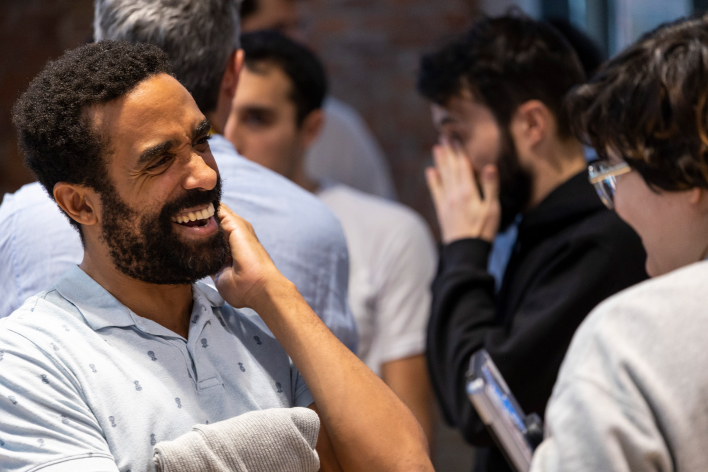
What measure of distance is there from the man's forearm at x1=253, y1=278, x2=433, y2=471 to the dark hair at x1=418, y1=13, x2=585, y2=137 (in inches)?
38.9

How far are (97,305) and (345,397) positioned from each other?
0.35m

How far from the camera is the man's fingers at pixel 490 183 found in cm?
182

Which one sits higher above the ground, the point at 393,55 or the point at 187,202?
the point at 187,202

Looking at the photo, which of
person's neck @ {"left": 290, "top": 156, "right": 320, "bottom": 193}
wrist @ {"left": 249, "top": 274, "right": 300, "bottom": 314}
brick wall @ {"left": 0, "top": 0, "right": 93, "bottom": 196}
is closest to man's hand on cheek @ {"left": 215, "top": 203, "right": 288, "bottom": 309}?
wrist @ {"left": 249, "top": 274, "right": 300, "bottom": 314}

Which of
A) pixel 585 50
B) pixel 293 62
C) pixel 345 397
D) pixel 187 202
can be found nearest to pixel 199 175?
pixel 187 202

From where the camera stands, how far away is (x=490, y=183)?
1.83 metres

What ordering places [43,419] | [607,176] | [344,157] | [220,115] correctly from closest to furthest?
[43,419], [607,176], [220,115], [344,157]

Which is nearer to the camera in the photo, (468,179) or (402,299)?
(468,179)

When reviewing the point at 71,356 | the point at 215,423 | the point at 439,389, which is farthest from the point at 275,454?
the point at 439,389

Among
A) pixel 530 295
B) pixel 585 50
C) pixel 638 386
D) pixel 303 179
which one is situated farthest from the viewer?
pixel 303 179

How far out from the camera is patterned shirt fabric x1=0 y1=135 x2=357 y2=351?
3.67ft

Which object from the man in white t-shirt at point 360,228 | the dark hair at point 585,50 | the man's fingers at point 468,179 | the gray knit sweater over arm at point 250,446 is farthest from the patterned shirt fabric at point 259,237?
the dark hair at point 585,50

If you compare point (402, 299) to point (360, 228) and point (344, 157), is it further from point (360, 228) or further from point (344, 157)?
point (344, 157)

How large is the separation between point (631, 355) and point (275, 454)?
0.42m
